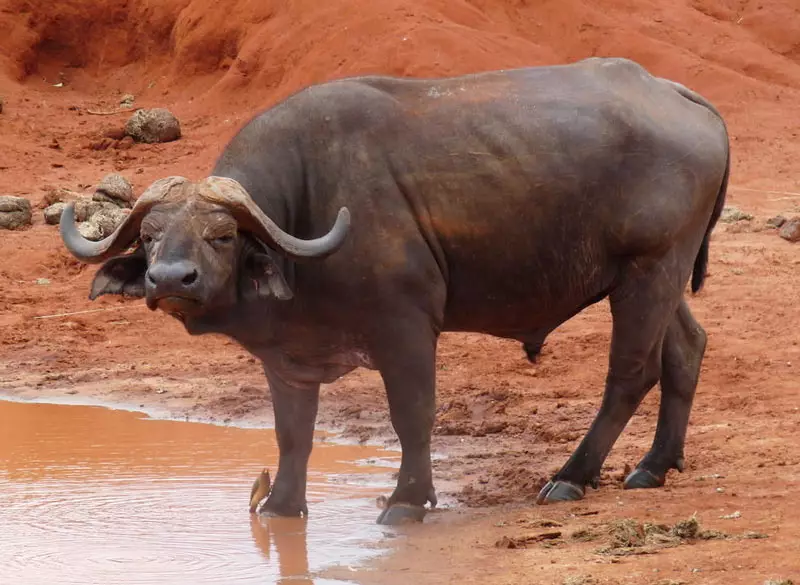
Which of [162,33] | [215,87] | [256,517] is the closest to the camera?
[256,517]

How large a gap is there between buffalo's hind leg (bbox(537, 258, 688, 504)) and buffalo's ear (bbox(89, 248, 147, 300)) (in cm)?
220

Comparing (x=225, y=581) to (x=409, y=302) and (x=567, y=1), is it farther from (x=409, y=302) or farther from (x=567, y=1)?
(x=567, y=1)

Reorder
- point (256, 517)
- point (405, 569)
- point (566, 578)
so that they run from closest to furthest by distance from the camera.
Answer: point (566, 578)
point (405, 569)
point (256, 517)

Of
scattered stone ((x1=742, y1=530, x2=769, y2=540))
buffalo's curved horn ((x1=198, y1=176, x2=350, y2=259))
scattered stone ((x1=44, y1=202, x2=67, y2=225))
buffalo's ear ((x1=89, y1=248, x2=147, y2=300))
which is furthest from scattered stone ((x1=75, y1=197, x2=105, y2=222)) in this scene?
scattered stone ((x1=742, y1=530, x2=769, y2=540))

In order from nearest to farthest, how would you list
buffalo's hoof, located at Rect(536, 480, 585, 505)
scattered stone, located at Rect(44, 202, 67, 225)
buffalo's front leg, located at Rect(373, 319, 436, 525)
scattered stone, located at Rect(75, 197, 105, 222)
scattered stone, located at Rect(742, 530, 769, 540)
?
scattered stone, located at Rect(742, 530, 769, 540)
buffalo's front leg, located at Rect(373, 319, 436, 525)
buffalo's hoof, located at Rect(536, 480, 585, 505)
scattered stone, located at Rect(75, 197, 105, 222)
scattered stone, located at Rect(44, 202, 67, 225)

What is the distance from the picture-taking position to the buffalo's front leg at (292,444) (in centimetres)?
748

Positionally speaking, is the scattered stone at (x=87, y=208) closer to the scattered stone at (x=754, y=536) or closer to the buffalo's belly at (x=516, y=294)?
the buffalo's belly at (x=516, y=294)

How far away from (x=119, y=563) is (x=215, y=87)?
46.1 feet

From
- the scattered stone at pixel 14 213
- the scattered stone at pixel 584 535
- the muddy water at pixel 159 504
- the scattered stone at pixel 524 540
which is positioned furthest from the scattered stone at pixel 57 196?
the scattered stone at pixel 584 535

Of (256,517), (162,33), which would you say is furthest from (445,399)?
(162,33)

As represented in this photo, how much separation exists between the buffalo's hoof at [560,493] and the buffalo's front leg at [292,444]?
1.15m

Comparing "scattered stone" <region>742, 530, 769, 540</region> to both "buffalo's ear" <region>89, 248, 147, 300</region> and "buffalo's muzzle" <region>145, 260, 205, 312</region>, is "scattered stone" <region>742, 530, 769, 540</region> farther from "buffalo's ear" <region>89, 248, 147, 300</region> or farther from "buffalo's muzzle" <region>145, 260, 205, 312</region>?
"buffalo's ear" <region>89, 248, 147, 300</region>

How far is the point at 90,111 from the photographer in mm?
20312

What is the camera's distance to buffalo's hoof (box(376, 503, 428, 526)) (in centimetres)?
715
